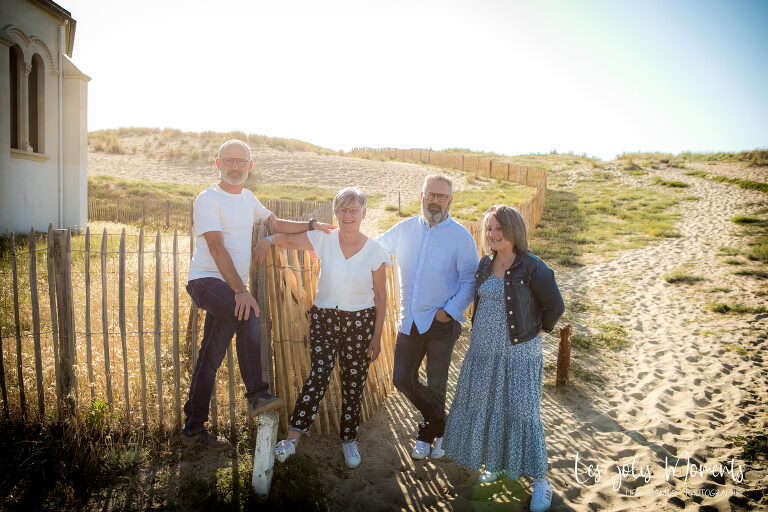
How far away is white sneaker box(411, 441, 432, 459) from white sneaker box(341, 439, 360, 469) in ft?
1.37

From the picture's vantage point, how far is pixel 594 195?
Result: 20.7 m

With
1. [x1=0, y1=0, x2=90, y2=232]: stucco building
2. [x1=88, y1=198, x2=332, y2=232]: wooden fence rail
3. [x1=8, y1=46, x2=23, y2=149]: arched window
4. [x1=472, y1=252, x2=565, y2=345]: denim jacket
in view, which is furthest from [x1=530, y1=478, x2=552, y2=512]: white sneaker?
→ [x1=8, y1=46, x2=23, y2=149]: arched window

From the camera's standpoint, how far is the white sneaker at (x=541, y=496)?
9.02ft

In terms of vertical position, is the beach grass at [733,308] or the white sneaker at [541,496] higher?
the beach grass at [733,308]

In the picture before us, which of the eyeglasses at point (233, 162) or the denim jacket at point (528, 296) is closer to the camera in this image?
the denim jacket at point (528, 296)

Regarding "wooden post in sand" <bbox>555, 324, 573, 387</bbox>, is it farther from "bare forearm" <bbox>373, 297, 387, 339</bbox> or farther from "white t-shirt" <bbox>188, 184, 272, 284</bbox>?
"white t-shirt" <bbox>188, 184, 272, 284</bbox>

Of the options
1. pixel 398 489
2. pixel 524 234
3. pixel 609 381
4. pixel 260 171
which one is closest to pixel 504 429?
pixel 398 489

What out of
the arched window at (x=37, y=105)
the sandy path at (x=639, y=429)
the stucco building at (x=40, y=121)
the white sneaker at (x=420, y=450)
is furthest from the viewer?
the arched window at (x=37, y=105)

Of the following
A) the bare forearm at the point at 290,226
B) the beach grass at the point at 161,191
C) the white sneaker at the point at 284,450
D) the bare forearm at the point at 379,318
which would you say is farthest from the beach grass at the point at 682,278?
the beach grass at the point at 161,191

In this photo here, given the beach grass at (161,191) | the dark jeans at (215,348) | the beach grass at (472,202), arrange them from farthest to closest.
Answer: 1. the beach grass at (161,191)
2. the beach grass at (472,202)
3. the dark jeans at (215,348)

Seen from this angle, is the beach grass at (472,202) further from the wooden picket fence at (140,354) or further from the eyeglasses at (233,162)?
the eyeglasses at (233,162)

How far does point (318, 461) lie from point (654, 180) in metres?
24.8

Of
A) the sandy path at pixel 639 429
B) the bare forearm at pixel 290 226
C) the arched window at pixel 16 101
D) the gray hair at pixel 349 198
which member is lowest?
the sandy path at pixel 639 429

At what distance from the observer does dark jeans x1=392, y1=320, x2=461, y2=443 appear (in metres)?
3.15
